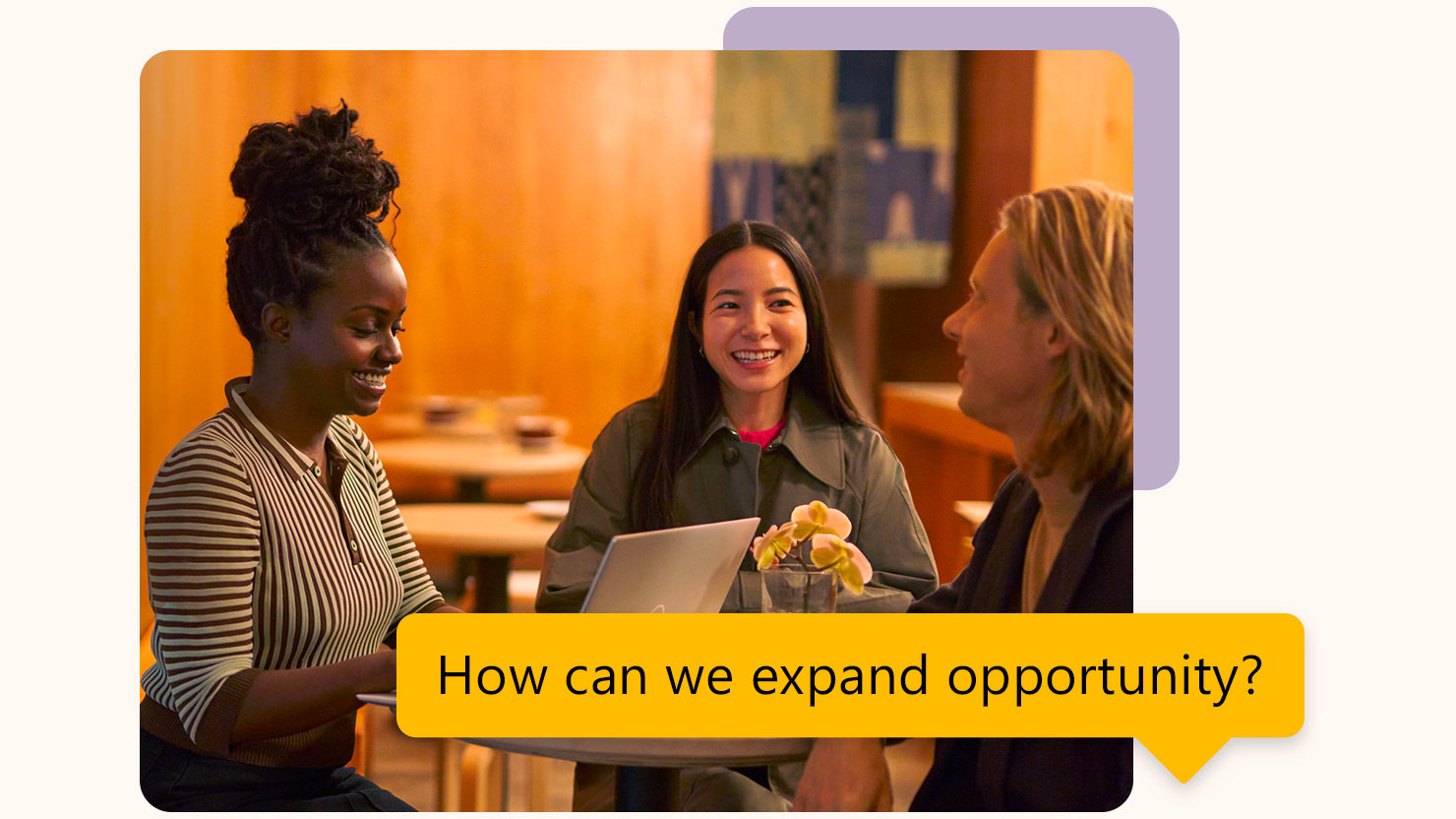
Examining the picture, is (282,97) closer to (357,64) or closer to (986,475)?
(357,64)

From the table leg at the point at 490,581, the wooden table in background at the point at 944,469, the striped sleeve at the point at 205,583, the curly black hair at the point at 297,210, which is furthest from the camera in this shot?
the table leg at the point at 490,581

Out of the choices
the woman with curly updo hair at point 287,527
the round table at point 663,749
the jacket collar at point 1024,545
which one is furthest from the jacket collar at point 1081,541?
the woman with curly updo hair at point 287,527

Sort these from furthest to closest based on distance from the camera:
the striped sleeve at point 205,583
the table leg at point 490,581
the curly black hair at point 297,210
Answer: the table leg at point 490,581, the curly black hair at point 297,210, the striped sleeve at point 205,583

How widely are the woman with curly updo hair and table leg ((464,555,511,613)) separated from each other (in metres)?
0.49

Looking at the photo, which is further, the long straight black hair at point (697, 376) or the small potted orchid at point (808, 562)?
the long straight black hair at point (697, 376)

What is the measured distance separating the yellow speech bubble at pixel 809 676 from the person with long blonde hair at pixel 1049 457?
1.6 inches

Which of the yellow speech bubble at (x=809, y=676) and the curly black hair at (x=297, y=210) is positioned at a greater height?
the curly black hair at (x=297, y=210)

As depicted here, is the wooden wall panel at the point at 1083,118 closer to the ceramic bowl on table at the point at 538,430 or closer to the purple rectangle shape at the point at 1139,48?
the purple rectangle shape at the point at 1139,48

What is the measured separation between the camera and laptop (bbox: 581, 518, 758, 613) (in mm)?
1362

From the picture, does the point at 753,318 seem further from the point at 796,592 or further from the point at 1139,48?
the point at 1139,48

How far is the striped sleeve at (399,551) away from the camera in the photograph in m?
1.55

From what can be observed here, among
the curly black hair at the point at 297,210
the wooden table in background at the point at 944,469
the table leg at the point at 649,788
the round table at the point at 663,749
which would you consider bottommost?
the table leg at the point at 649,788

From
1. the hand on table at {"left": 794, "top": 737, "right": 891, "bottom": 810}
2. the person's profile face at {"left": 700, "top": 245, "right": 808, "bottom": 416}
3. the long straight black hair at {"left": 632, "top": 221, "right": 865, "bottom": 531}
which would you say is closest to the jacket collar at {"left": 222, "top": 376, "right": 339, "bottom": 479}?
the long straight black hair at {"left": 632, "top": 221, "right": 865, "bottom": 531}

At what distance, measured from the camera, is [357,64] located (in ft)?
5.11
